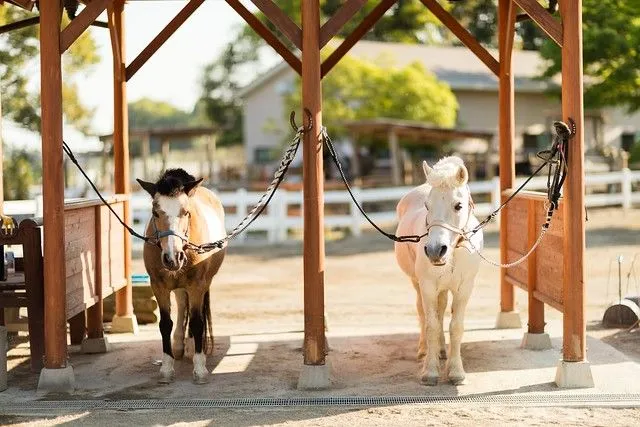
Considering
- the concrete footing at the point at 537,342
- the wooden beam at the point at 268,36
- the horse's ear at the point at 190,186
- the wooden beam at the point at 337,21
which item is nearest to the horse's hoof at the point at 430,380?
the concrete footing at the point at 537,342

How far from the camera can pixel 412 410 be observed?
6797 mm

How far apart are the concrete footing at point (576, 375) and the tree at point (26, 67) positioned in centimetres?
1818

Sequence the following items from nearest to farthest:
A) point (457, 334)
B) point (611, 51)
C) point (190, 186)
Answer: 1. point (457, 334)
2. point (190, 186)
3. point (611, 51)

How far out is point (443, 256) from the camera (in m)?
6.89

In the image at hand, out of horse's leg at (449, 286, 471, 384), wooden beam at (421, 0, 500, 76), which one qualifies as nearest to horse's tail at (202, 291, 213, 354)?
horse's leg at (449, 286, 471, 384)

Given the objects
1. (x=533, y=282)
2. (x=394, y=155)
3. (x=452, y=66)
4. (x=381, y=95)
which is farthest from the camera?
(x=452, y=66)

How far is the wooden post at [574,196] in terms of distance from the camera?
727cm

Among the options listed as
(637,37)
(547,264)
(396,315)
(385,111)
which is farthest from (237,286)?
(385,111)

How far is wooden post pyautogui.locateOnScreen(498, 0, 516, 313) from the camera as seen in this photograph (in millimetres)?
9867

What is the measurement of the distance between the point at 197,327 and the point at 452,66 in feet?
103

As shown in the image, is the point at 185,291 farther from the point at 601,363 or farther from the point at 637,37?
the point at 637,37

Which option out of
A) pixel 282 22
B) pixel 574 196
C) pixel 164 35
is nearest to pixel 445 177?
pixel 574 196

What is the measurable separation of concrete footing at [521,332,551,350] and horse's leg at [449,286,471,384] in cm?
143

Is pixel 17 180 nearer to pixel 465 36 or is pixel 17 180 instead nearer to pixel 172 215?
pixel 465 36
